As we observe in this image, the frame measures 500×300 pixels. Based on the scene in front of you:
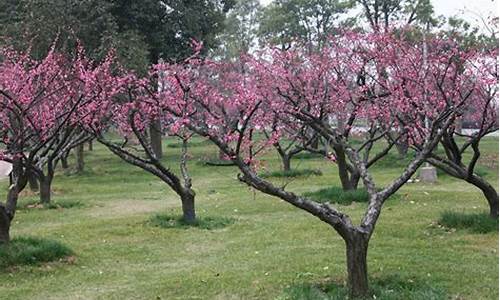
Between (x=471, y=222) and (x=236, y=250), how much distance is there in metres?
3.20

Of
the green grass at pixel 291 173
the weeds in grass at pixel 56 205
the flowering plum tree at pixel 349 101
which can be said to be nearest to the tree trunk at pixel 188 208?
the flowering plum tree at pixel 349 101

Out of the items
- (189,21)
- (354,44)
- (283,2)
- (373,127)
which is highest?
(283,2)

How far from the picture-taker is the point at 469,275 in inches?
248

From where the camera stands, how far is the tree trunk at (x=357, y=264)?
212 inches

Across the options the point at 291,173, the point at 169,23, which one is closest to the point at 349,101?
the point at 291,173

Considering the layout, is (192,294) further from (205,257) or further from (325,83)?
(325,83)

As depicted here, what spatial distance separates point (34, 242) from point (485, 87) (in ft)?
22.7

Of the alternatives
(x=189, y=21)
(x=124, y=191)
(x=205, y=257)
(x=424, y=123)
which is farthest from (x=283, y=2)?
(x=205, y=257)

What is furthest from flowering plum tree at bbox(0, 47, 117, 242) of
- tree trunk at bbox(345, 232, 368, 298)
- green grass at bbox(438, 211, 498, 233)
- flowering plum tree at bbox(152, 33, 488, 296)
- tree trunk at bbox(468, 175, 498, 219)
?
tree trunk at bbox(468, 175, 498, 219)

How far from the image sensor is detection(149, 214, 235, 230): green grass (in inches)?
393

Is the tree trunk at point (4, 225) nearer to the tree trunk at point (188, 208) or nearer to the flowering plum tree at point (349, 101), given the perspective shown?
the flowering plum tree at point (349, 101)

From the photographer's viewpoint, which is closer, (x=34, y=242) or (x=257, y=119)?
(x=34, y=242)

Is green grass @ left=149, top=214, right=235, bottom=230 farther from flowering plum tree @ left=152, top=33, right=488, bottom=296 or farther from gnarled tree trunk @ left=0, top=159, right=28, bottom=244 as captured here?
gnarled tree trunk @ left=0, top=159, right=28, bottom=244

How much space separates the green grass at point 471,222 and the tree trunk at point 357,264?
357 centimetres
